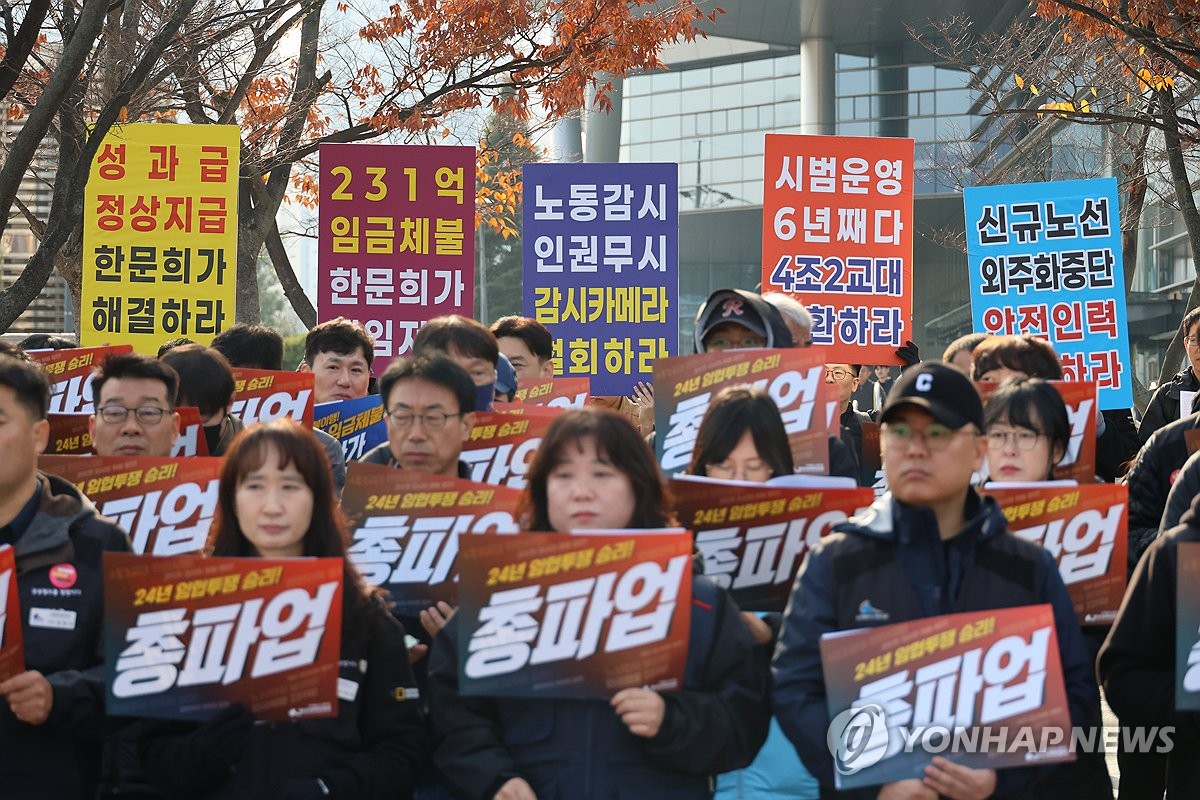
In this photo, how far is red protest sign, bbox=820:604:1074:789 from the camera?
11.1ft

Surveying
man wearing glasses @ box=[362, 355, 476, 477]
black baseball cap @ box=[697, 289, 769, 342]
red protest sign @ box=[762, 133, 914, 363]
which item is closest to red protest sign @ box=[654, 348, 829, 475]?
black baseball cap @ box=[697, 289, 769, 342]

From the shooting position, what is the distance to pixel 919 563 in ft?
12.0

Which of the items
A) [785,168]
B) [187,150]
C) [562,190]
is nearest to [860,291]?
[785,168]

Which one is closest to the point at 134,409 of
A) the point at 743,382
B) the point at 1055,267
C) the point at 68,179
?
the point at 743,382

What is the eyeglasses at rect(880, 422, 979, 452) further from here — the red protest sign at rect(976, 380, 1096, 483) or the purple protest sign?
the purple protest sign

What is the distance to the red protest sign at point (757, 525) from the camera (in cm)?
421

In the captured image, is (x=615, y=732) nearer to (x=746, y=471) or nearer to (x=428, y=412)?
(x=746, y=471)

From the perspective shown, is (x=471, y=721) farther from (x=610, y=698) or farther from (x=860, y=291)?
(x=860, y=291)

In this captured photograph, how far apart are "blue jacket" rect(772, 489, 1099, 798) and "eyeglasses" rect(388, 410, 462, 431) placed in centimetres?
161

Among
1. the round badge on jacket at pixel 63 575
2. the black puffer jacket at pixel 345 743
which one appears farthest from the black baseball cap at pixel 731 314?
the round badge on jacket at pixel 63 575

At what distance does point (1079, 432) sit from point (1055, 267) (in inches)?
143

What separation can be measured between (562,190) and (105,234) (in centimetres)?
278

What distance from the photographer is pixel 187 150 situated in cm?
943

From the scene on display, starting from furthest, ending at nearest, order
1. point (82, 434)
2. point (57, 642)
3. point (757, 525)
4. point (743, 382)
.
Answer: point (82, 434), point (743, 382), point (757, 525), point (57, 642)
